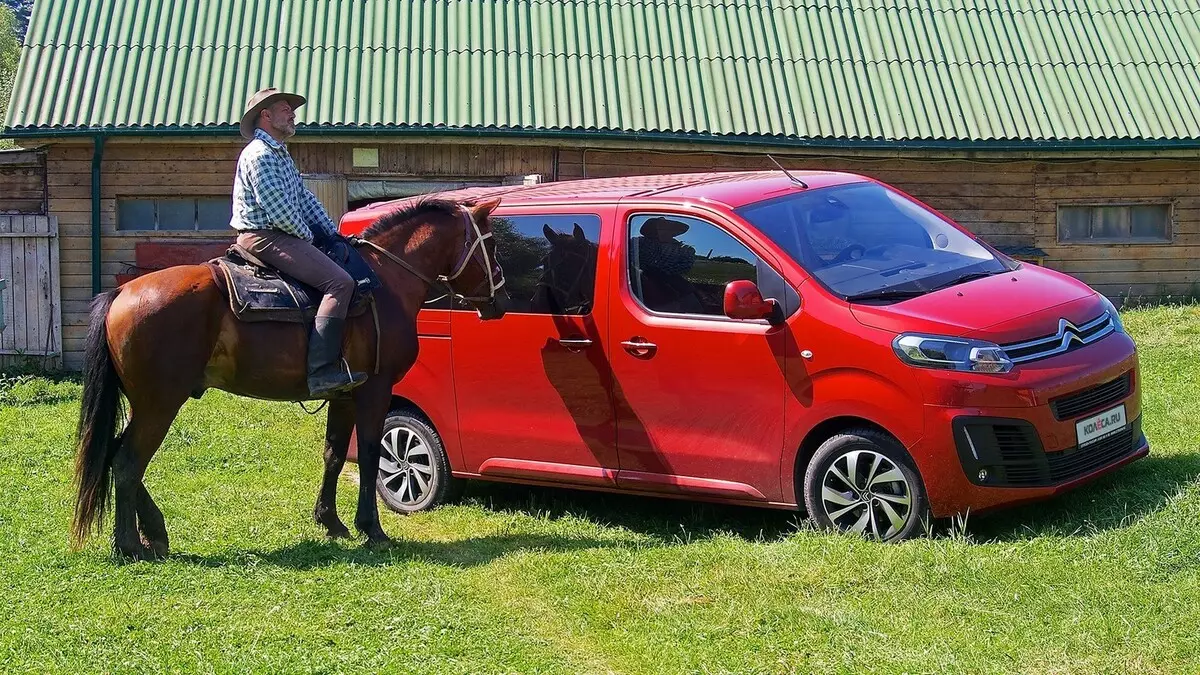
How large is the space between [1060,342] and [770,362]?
1.41 meters

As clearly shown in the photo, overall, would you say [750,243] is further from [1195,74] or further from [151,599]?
[1195,74]

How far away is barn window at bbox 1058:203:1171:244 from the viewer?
1543cm

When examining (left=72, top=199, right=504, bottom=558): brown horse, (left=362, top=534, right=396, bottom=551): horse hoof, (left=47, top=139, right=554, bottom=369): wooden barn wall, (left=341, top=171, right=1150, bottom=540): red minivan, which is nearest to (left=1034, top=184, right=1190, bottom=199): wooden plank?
(left=47, top=139, right=554, bottom=369): wooden barn wall

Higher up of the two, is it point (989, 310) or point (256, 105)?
point (256, 105)

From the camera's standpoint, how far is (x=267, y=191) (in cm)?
701

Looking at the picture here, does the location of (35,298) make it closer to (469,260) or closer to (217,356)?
(217,356)

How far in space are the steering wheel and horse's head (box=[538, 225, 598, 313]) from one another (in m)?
1.37

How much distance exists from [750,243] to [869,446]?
1242mm

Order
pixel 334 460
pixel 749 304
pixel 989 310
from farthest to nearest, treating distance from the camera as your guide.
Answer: pixel 334 460 → pixel 749 304 → pixel 989 310

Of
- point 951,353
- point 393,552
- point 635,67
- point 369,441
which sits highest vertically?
point 635,67

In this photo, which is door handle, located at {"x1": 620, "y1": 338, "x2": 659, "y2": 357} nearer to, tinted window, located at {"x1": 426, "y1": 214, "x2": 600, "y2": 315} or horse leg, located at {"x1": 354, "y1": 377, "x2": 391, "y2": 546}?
tinted window, located at {"x1": 426, "y1": 214, "x2": 600, "y2": 315}

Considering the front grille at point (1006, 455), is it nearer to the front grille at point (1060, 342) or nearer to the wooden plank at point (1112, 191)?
the front grille at point (1060, 342)

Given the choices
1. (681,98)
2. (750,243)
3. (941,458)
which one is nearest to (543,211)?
(750,243)

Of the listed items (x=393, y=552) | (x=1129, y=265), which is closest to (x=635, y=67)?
(x=1129, y=265)
